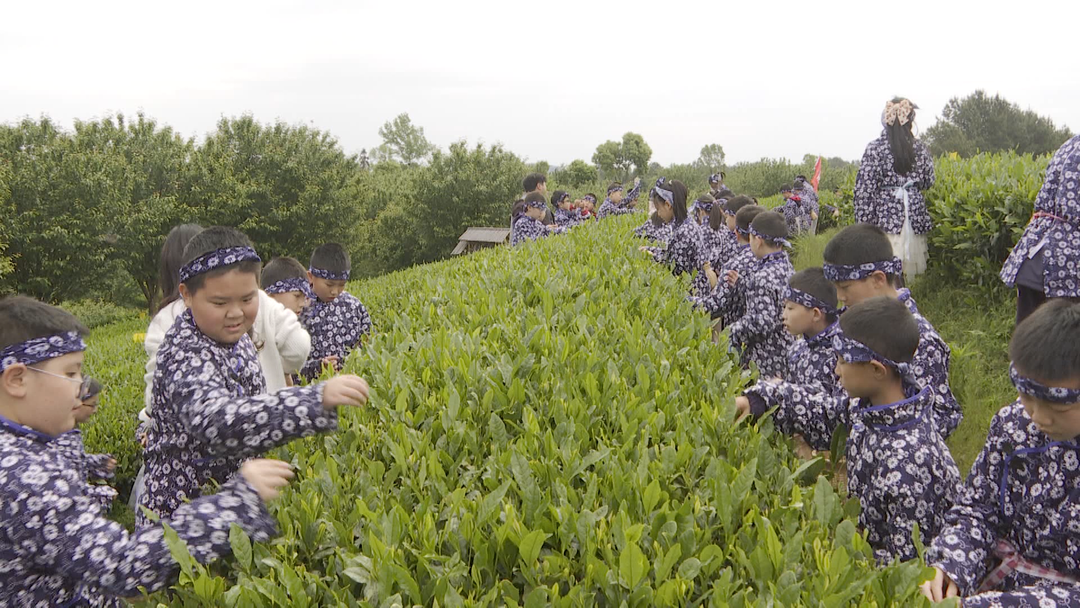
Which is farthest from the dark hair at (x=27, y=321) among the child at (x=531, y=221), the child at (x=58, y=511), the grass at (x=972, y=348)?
the child at (x=531, y=221)

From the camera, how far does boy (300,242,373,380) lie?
528 centimetres

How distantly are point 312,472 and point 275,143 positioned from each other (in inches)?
1476

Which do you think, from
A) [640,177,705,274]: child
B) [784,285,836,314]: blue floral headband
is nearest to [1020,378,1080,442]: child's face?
[784,285,836,314]: blue floral headband

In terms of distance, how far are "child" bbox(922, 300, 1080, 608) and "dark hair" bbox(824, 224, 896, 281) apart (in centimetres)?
129

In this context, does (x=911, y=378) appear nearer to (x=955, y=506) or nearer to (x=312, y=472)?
(x=955, y=506)

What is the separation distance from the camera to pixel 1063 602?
2.16 meters

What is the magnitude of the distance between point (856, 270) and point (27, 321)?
135 inches

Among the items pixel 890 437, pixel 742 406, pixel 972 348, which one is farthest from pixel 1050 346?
pixel 972 348

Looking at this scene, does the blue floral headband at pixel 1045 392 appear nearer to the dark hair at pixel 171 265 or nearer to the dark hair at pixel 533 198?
the dark hair at pixel 171 265

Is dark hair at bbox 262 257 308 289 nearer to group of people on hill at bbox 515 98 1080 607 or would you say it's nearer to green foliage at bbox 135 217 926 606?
green foliage at bbox 135 217 926 606

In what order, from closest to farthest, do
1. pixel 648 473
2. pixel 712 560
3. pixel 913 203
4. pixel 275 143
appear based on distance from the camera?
pixel 712 560 → pixel 648 473 → pixel 913 203 → pixel 275 143

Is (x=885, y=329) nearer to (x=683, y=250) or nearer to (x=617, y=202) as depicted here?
(x=683, y=250)

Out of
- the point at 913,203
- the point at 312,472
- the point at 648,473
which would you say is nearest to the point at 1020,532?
the point at 648,473

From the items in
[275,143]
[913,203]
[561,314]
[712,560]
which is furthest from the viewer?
[275,143]
